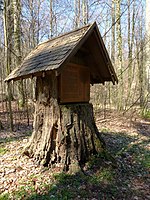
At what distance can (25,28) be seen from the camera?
52.8 ft

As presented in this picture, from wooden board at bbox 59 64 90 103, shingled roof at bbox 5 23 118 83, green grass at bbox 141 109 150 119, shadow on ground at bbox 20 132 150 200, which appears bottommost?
shadow on ground at bbox 20 132 150 200

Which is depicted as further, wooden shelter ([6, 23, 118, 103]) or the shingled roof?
wooden shelter ([6, 23, 118, 103])

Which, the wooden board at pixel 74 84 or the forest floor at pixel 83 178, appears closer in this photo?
the forest floor at pixel 83 178

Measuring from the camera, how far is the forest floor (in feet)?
11.9

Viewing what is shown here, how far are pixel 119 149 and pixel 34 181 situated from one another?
9.40 feet

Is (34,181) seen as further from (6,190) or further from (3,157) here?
(3,157)

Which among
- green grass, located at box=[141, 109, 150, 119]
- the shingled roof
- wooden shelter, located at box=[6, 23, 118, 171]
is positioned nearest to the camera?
the shingled roof

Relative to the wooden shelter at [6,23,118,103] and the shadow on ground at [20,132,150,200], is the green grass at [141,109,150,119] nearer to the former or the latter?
the shadow on ground at [20,132,150,200]

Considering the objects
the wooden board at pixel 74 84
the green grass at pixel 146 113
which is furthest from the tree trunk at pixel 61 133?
the green grass at pixel 146 113

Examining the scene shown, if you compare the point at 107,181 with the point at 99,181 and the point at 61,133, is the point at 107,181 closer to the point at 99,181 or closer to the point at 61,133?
the point at 99,181

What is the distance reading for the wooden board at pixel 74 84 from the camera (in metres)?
4.41

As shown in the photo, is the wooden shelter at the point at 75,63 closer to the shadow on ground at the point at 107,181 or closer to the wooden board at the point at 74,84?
the wooden board at the point at 74,84

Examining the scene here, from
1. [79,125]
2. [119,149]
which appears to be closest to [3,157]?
[79,125]

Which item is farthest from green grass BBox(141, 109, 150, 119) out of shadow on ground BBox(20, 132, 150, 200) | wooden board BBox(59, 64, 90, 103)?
wooden board BBox(59, 64, 90, 103)
